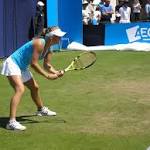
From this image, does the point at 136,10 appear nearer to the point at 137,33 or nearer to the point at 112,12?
the point at 112,12

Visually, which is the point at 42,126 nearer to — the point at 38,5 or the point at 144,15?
the point at 38,5

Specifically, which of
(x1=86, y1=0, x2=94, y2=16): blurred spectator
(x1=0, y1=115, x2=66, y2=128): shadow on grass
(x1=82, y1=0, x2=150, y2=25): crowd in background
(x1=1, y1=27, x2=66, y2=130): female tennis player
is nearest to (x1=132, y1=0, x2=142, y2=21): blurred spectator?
(x1=82, y1=0, x2=150, y2=25): crowd in background

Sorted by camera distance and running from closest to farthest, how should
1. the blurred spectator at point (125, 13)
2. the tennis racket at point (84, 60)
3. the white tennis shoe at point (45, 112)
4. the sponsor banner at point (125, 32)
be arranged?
the white tennis shoe at point (45, 112), the tennis racket at point (84, 60), the sponsor banner at point (125, 32), the blurred spectator at point (125, 13)

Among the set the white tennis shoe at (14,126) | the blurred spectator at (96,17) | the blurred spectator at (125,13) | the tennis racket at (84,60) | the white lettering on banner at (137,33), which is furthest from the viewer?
the blurred spectator at (125,13)

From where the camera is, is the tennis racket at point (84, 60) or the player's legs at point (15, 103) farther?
the tennis racket at point (84, 60)

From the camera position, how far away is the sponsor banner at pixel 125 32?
23.3m

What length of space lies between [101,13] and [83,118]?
16385 mm

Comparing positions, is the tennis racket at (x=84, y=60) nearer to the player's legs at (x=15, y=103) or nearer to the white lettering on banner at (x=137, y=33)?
the player's legs at (x=15, y=103)

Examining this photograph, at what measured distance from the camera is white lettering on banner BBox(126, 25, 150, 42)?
23.2 metres

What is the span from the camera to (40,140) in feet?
27.4

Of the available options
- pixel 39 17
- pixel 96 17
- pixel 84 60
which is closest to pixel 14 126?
pixel 84 60

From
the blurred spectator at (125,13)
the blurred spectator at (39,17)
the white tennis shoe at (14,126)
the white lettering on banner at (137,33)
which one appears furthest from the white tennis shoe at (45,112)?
the blurred spectator at (125,13)

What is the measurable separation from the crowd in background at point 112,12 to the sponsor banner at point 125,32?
1141 millimetres

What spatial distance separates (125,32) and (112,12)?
9.17 ft
